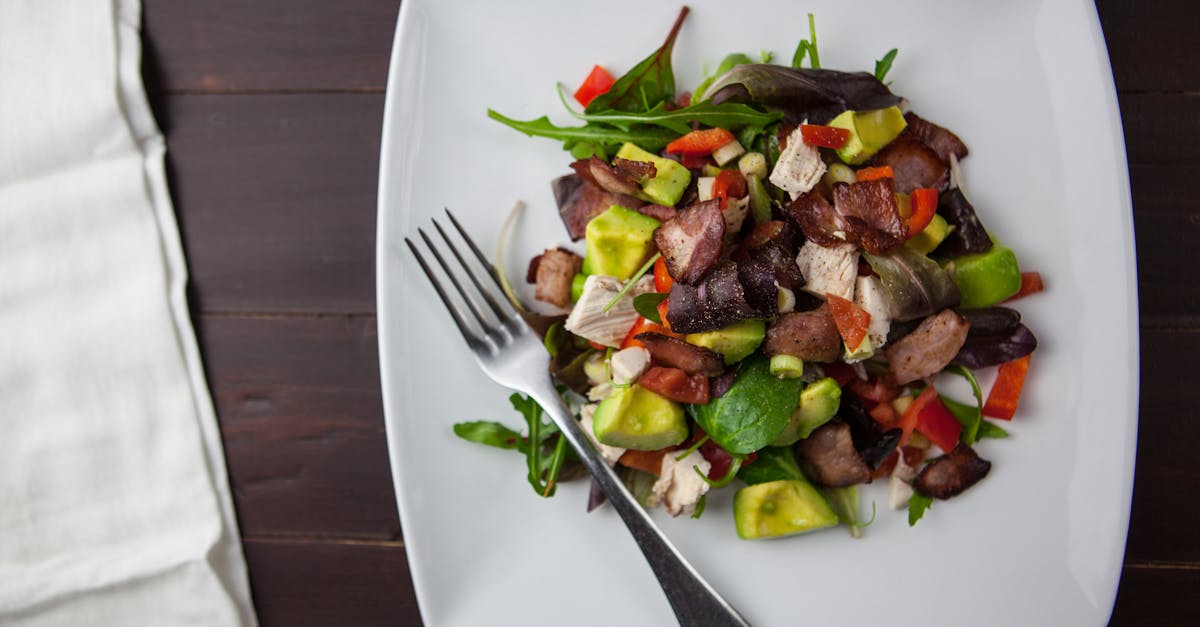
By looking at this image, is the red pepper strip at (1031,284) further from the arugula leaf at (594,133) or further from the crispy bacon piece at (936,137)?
the arugula leaf at (594,133)

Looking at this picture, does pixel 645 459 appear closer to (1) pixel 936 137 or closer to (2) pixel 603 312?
(2) pixel 603 312

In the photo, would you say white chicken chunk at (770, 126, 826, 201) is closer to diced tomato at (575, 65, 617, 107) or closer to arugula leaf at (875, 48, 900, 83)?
arugula leaf at (875, 48, 900, 83)

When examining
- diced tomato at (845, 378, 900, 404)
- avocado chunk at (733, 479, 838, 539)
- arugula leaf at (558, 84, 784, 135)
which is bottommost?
avocado chunk at (733, 479, 838, 539)

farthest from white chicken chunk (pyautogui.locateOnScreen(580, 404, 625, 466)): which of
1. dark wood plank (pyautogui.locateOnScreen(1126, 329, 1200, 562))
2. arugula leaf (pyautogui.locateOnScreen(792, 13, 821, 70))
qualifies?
dark wood plank (pyautogui.locateOnScreen(1126, 329, 1200, 562))

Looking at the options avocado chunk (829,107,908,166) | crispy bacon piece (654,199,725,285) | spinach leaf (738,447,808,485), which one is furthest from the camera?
spinach leaf (738,447,808,485)

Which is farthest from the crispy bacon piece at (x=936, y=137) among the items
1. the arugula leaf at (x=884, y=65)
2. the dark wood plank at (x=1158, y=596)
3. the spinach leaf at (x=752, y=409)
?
the dark wood plank at (x=1158, y=596)

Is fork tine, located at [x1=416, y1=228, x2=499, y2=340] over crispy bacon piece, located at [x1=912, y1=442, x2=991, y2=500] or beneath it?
over
